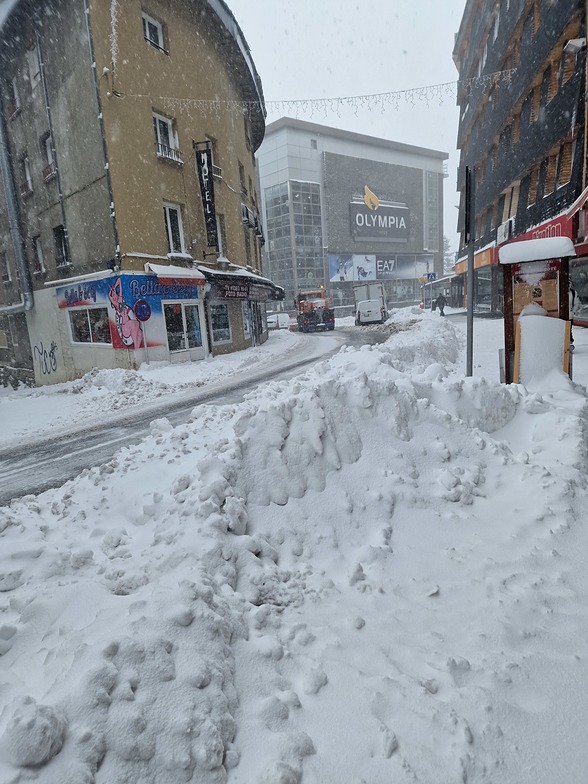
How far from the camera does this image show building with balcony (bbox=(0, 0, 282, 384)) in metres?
14.2

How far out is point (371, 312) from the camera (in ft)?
97.3

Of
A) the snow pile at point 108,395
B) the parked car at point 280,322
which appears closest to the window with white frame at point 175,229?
the snow pile at point 108,395

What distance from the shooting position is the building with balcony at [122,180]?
1419 cm

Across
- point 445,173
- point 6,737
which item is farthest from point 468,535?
point 445,173

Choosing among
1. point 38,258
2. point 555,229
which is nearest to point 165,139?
point 38,258

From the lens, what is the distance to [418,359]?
10.4 m

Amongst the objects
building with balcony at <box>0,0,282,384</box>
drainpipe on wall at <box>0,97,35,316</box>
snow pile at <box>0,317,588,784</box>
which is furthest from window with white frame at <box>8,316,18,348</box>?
snow pile at <box>0,317,588,784</box>

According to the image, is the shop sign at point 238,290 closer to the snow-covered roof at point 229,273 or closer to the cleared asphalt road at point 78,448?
the snow-covered roof at point 229,273

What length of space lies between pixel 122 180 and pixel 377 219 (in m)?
51.6

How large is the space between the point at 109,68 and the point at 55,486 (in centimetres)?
1469

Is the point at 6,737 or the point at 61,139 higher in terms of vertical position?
the point at 61,139

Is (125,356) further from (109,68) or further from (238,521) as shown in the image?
(238,521)

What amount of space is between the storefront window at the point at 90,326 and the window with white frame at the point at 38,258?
356cm

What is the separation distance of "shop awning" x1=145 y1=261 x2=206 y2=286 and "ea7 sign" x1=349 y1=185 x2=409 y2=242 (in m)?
45.4
